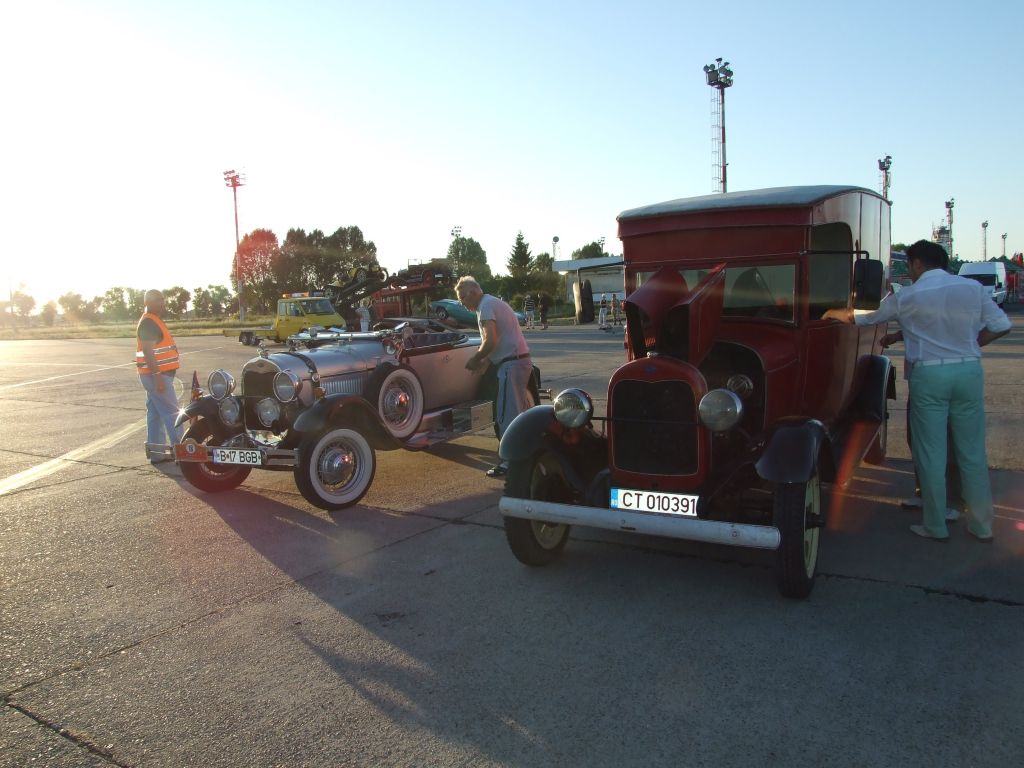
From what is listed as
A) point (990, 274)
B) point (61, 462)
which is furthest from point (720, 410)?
point (990, 274)

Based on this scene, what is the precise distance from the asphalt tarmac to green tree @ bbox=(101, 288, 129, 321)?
13897 cm

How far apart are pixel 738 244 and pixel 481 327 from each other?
2.80 meters

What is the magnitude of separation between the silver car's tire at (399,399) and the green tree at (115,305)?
137 m

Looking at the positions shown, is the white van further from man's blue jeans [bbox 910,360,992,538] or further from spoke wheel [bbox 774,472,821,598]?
spoke wheel [bbox 774,472,821,598]

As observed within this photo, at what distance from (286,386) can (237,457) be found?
74 centimetres

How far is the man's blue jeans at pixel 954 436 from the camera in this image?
4.66 metres

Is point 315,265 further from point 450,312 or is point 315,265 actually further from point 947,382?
point 947,382

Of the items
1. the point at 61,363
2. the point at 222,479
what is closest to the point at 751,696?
the point at 222,479

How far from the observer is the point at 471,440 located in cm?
902

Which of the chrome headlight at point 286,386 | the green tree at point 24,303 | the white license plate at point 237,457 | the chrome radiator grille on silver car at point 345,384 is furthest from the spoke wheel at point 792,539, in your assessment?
the green tree at point 24,303

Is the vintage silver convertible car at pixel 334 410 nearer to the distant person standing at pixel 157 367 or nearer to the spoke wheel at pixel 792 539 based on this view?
the distant person standing at pixel 157 367

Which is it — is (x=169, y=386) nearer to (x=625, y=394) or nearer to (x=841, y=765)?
(x=625, y=394)

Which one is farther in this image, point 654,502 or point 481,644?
point 654,502

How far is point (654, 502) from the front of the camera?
4.08 metres
